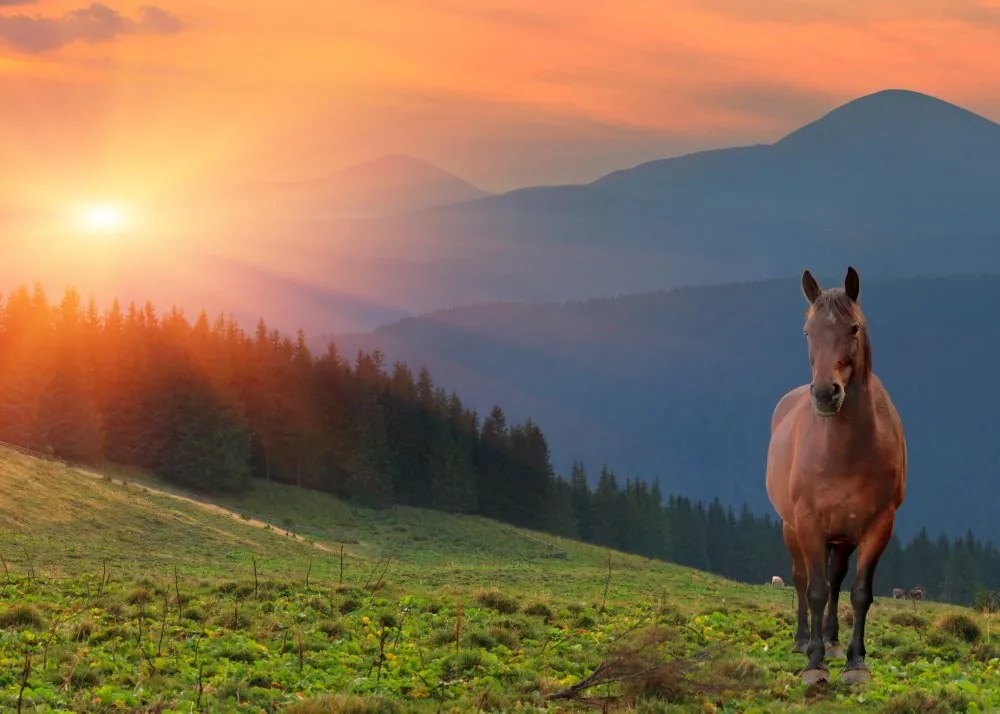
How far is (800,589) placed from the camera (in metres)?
16.1

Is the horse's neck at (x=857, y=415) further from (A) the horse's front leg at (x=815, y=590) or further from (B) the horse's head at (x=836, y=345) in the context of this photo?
(A) the horse's front leg at (x=815, y=590)

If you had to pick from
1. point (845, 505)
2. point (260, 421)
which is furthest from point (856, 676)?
point (260, 421)

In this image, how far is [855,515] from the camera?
13523 millimetres

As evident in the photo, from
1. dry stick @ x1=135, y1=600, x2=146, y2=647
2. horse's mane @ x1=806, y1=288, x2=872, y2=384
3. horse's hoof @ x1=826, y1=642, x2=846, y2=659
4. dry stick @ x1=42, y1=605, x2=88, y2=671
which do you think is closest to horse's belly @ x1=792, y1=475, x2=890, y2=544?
horse's mane @ x1=806, y1=288, x2=872, y2=384

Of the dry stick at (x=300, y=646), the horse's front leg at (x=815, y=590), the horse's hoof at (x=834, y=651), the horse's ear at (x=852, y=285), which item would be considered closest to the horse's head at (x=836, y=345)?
the horse's ear at (x=852, y=285)

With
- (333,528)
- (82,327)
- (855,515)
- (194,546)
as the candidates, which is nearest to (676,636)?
(855,515)

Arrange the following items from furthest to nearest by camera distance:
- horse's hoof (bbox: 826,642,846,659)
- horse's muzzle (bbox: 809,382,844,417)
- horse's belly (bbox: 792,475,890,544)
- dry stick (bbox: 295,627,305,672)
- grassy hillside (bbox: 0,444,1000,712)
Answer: horse's hoof (bbox: 826,642,846,659) → dry stick (bbox: 295,627,305,672) → horse's belly (bbox: 792,475,890,544) → horse's muzzle (bbox: 809,382,844,417) → grassy hillside (bbox: 0,444,1000,712)

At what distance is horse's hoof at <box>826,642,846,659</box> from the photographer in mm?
14773

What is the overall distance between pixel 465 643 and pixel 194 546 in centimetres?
3430

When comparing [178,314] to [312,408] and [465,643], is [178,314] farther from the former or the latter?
[465,643]

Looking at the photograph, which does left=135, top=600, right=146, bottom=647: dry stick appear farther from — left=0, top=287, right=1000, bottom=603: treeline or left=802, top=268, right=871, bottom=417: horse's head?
left=0, top=287, right=1000, bottom=603: treeline

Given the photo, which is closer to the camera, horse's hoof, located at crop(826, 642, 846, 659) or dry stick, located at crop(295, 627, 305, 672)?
dry stick, located at crop(295, 627, 305, 672)

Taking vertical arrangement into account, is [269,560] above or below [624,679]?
below

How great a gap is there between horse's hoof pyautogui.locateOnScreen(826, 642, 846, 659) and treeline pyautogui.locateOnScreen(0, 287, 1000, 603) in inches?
2893
